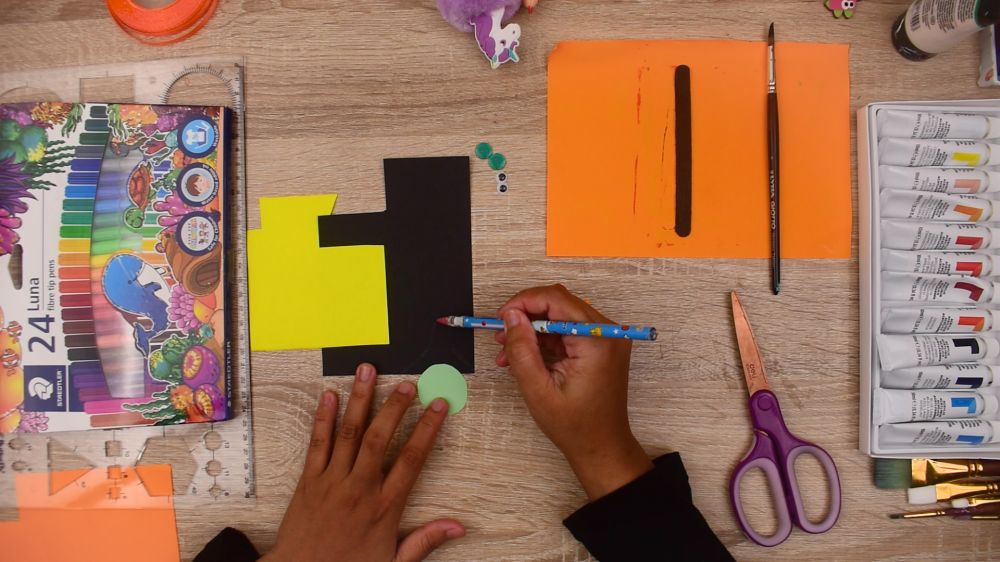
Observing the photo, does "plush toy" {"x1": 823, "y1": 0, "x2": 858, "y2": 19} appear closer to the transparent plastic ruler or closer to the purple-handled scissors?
the purple-handled scissors

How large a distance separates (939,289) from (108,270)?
100 centimetres

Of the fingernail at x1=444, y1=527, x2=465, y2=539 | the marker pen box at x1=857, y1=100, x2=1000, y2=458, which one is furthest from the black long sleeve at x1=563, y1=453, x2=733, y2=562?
the marker pen box at x1=857, y1=100, x2=1000, y2=458

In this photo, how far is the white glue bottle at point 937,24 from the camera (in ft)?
1.94

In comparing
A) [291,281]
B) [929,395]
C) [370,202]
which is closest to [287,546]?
[291,281]

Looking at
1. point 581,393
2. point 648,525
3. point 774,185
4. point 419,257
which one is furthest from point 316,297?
point 774,185

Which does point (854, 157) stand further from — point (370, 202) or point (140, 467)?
point (140, 467)

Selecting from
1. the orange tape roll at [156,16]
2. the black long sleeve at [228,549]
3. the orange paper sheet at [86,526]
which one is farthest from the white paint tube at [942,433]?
the orange tape roll at [156,16]

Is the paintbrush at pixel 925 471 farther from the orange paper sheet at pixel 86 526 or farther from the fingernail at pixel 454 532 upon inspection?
the orange paper sheet at pixel 86 526

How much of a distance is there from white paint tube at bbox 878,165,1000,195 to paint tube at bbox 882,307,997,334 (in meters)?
0.14

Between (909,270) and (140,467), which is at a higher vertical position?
(909,270)

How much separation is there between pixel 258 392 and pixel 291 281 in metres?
0.14

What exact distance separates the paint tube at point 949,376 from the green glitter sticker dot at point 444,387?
51 cm

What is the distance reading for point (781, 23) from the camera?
705 millimetres

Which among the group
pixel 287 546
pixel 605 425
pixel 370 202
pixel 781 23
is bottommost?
pixel 287 546
